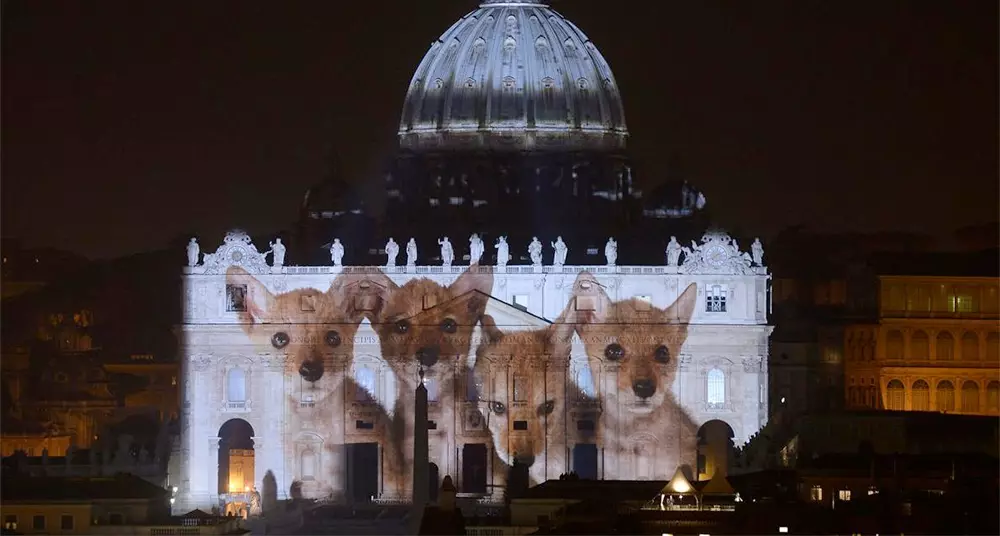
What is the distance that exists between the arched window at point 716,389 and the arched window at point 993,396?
11.0 m

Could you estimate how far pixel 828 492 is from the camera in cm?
11844

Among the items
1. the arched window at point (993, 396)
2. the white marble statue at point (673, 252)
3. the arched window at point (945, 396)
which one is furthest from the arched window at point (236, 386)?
the arched window at point (993, 396)

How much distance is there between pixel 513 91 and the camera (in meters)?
172

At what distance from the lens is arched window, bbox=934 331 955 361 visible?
531 ft

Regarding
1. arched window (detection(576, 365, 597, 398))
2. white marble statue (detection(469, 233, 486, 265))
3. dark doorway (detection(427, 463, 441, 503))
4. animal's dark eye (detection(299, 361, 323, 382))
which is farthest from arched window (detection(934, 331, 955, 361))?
animal's dark eye (detection(299, 361, 323, 382))

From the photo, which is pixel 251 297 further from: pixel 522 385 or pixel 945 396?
pixel 945 396

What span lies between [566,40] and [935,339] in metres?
17.4

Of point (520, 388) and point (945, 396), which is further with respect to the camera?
point (945, 396)

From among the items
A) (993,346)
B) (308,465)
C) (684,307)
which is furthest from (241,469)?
(993,346)

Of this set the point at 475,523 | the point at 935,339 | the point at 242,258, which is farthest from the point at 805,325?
the point at 475,523

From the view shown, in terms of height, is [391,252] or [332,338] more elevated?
[391,252]

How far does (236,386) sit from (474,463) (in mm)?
7050

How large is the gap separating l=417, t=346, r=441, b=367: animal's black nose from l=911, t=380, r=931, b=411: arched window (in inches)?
590

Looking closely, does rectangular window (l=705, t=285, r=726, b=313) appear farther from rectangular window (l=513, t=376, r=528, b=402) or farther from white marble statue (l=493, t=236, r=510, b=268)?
white marble statue (l=493, t=236, r=510, b=268)
